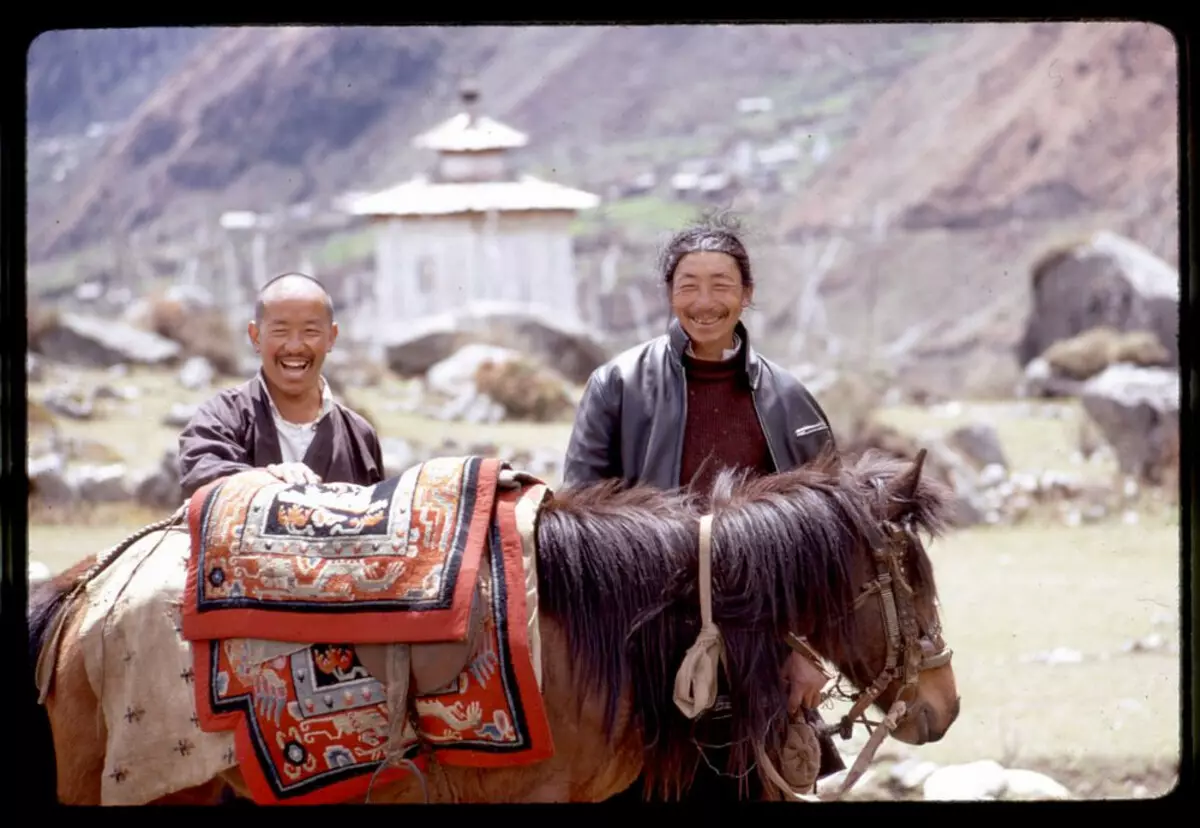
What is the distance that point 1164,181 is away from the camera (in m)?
25.4

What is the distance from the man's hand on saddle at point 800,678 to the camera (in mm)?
3084

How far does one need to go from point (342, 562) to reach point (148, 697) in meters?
0.45

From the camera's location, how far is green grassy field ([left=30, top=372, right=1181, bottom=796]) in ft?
21.1

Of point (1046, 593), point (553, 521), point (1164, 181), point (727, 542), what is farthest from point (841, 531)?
point (1164, 181)

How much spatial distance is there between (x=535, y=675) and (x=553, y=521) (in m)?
0.33

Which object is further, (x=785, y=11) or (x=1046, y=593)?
(x=1046, y=593)

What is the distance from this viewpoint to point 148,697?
2.94 m

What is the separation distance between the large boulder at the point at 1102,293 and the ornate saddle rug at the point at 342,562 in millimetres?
15603

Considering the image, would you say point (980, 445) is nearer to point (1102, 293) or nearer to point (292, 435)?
point (1102, 293)

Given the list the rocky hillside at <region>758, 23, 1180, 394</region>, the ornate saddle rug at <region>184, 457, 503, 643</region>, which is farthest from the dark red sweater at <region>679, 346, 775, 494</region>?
the rocky hillside at <region>758, 23, 1180, 394</region>

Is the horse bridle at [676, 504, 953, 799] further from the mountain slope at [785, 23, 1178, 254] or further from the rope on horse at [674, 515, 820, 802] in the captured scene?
the mountain slope at [785, 23, 1178, 254]

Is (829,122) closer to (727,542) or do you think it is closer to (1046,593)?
(1046,593)

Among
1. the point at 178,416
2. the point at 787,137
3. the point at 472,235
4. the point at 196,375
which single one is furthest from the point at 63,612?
the point at 787,137

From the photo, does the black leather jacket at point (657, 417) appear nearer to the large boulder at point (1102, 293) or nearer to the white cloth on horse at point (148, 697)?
the white cloth on horse at point (148, 697)
